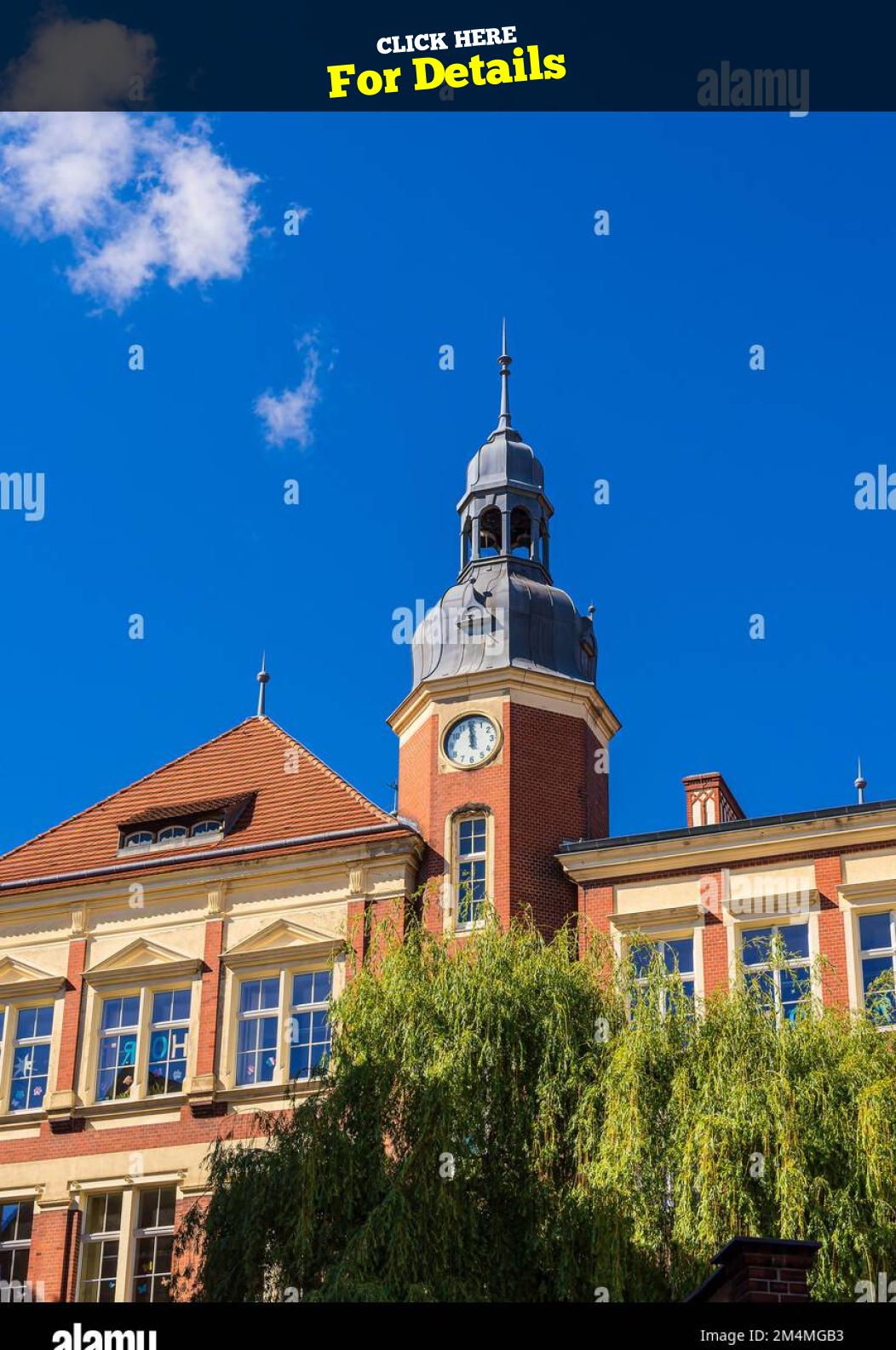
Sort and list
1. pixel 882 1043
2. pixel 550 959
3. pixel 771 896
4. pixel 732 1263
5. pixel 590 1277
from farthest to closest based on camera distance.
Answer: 1. pixel 771 896
2. pixel 550 959
3. pixel 882 1043
4. pixel 590 1277
5. pixel 732 1263

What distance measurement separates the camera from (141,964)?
36.8m

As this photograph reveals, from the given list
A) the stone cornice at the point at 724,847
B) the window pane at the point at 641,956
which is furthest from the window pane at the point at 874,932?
the window pane at the point at 641,956

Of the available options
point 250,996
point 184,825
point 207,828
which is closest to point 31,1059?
point 250,996

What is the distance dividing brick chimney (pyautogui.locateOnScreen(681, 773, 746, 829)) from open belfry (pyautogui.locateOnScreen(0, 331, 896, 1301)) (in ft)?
0.16

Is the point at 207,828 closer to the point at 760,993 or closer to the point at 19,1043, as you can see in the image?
the point at 19,1043

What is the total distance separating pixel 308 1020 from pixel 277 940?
1.64 m

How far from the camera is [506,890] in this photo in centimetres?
3531

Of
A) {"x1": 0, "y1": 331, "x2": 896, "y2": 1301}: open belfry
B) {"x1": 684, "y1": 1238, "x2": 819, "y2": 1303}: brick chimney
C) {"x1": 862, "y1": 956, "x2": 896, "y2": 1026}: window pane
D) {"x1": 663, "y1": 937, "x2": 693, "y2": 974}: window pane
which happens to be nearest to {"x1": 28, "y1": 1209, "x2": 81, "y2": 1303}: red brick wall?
{"x1": 0, "y1": 331, "x2": 896, "y2": 1301}: open belfry

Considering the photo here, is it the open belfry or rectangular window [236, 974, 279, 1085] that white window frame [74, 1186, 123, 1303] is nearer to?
the open belfry

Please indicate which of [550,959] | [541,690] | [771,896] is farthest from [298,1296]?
[541,690]

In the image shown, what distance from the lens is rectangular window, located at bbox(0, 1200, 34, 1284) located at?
3506 centimetres

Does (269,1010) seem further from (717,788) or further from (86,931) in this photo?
(717,788)

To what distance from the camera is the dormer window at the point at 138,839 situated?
38.8m

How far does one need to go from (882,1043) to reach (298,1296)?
8.25 m
